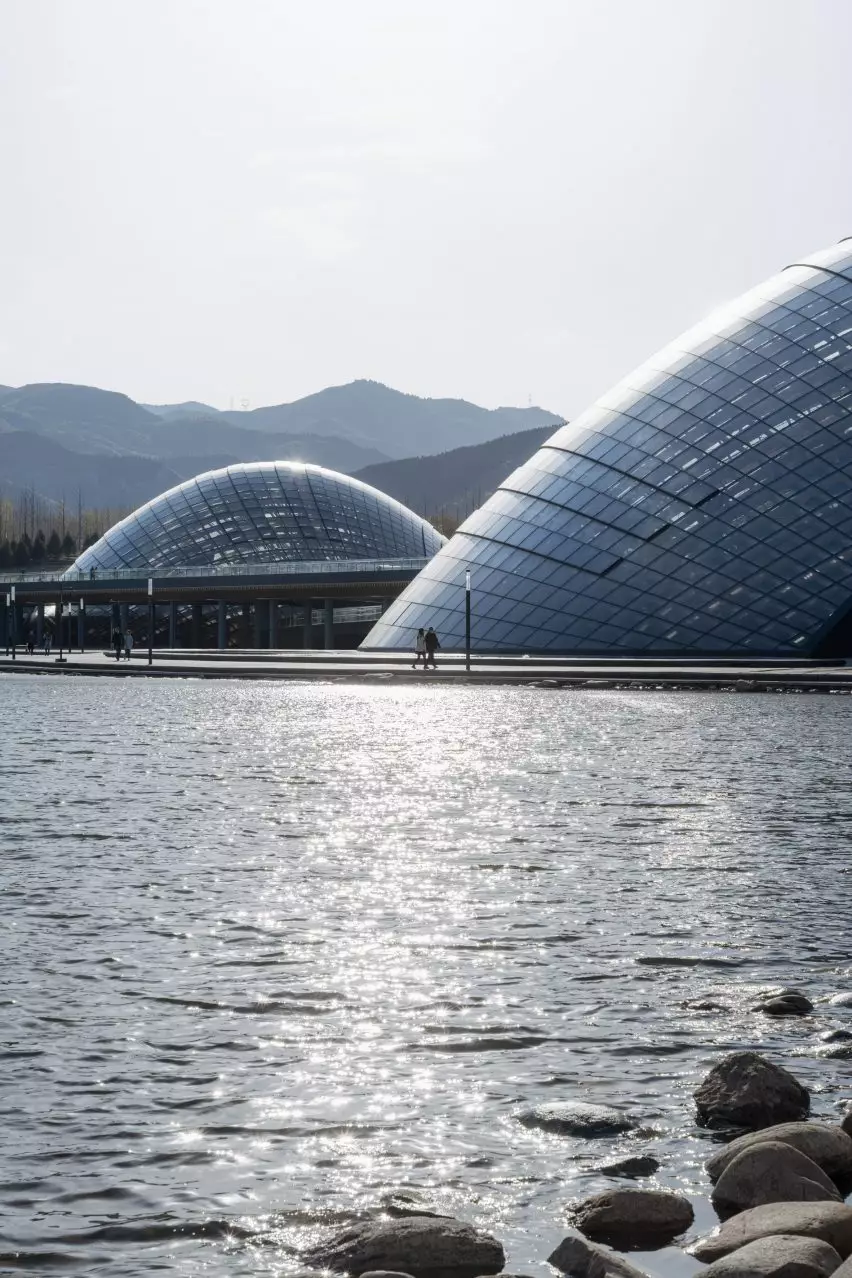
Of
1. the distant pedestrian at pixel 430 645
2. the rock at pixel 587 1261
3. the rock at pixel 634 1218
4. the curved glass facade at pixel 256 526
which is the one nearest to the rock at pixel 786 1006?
the rock at pixel 634 1218

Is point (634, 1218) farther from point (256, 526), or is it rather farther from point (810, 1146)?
point (256, 526)

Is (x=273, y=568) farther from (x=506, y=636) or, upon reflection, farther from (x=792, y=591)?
(x=792, y=591)

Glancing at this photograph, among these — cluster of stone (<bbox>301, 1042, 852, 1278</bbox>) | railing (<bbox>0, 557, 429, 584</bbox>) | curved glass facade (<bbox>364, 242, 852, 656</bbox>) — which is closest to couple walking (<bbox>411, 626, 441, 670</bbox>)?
curved glass facade (<bbox>364, 242, 852, 656</bbox>)

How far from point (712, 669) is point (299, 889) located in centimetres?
3757

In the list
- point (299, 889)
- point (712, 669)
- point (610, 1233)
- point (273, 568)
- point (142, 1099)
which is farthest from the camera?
point (273, 568)

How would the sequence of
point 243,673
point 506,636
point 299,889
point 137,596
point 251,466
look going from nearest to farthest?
point 299,889
point 243,673
point 506,636
point 137,596
point 251,466

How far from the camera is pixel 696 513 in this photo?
200ft

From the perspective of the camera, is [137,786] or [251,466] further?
[251,466]

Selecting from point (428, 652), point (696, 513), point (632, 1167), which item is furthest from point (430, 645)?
point (632, 1167)

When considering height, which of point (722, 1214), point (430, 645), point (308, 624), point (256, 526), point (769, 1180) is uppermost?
point (256, 526)

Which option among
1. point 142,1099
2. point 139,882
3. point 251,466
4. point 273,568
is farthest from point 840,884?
point 251,466

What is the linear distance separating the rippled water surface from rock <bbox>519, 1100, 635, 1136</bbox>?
0.10m

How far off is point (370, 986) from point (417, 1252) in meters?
3.85

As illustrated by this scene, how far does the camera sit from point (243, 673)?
186 feet
